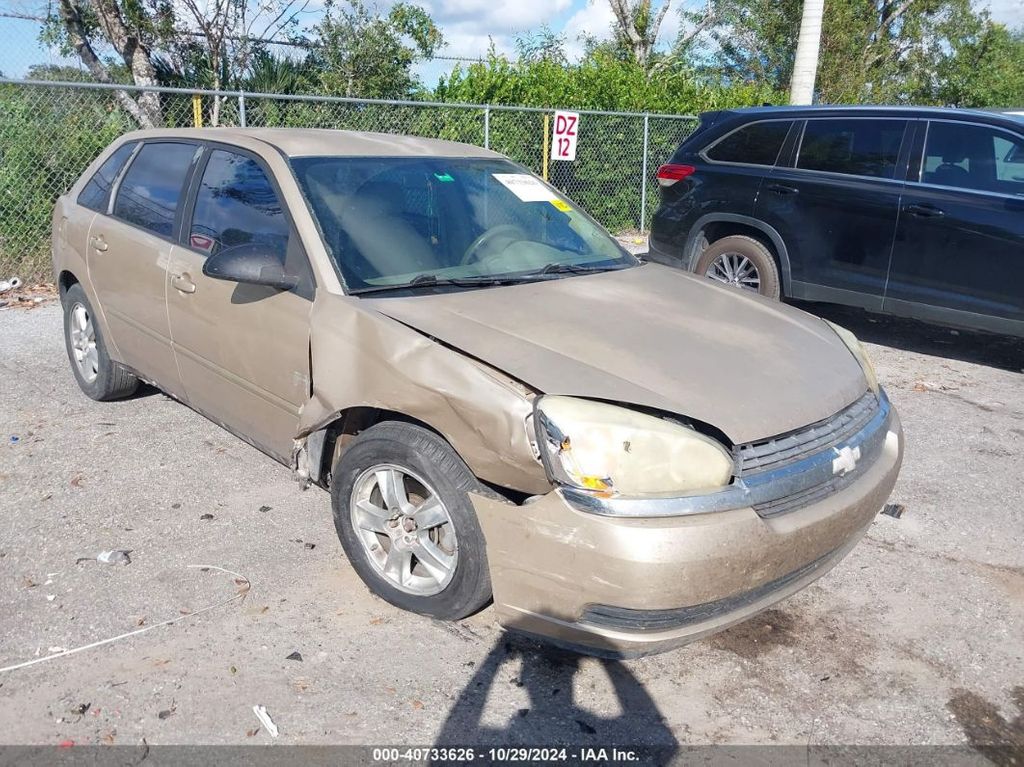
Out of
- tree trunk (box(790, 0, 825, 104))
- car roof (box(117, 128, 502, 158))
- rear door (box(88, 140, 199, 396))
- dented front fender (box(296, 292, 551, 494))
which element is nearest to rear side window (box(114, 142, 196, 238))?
rear door (box(88, 140, 199, 396))

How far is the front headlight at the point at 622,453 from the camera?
103 inches

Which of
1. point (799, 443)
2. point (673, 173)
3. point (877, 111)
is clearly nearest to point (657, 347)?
point (799, 443)

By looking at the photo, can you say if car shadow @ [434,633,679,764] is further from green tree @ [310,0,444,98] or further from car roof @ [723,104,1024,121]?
green tree @ [310,0,444,98]

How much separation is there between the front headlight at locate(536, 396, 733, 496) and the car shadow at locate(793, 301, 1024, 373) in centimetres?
530

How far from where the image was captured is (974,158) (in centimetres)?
654

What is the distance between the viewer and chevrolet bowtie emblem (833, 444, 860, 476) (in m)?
2.99

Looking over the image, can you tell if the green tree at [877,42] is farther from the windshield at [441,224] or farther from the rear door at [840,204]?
the windshield at [441,224]

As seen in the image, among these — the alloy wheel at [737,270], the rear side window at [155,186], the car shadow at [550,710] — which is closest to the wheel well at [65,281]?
the rear side window at [155,186]

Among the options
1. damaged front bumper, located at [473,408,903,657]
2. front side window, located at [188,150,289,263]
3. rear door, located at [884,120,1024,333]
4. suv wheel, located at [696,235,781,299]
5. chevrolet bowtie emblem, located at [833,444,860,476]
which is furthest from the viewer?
suv wheel, located at [696,235,781,299]

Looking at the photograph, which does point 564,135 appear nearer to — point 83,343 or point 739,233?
point 739,233

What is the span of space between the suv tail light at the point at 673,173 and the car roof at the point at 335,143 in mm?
3834

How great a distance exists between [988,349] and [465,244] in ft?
18.2

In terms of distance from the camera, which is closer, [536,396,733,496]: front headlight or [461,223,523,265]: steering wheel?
[536,396,733,496]: front headlight

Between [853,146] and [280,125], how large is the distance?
6.55 meters
